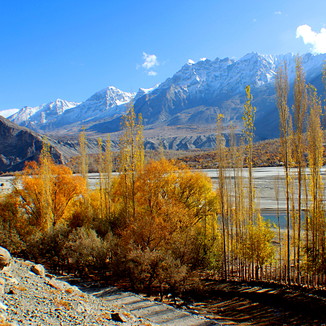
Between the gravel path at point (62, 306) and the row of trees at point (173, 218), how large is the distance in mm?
1925

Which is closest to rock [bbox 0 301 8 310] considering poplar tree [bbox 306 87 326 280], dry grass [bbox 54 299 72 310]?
dry grass [bbox 54 299 72 310]

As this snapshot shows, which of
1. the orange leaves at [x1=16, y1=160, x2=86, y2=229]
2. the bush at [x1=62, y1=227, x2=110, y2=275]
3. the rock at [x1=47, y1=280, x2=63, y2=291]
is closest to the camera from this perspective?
the rock at [x1=47, y1=280, x2=63, y2=291]

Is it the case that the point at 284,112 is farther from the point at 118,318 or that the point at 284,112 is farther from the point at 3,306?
the point at 3,306

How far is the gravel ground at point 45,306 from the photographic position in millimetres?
10750

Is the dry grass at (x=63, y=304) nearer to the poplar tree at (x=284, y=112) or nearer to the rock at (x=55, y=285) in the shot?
the rock at (x=55, y=285)

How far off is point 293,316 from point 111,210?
20.7 metres

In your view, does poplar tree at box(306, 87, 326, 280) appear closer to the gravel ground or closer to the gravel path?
the gravel path

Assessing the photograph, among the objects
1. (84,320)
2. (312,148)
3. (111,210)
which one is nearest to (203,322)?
(84,320)

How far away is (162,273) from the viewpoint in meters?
17.5

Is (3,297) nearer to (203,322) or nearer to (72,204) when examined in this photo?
(203,322)

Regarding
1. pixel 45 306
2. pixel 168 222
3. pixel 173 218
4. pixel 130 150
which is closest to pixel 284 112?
pixel 173 218

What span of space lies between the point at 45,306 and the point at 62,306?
709 mm

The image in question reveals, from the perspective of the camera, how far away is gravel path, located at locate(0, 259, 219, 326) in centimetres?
1101

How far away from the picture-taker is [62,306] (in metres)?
12.4
